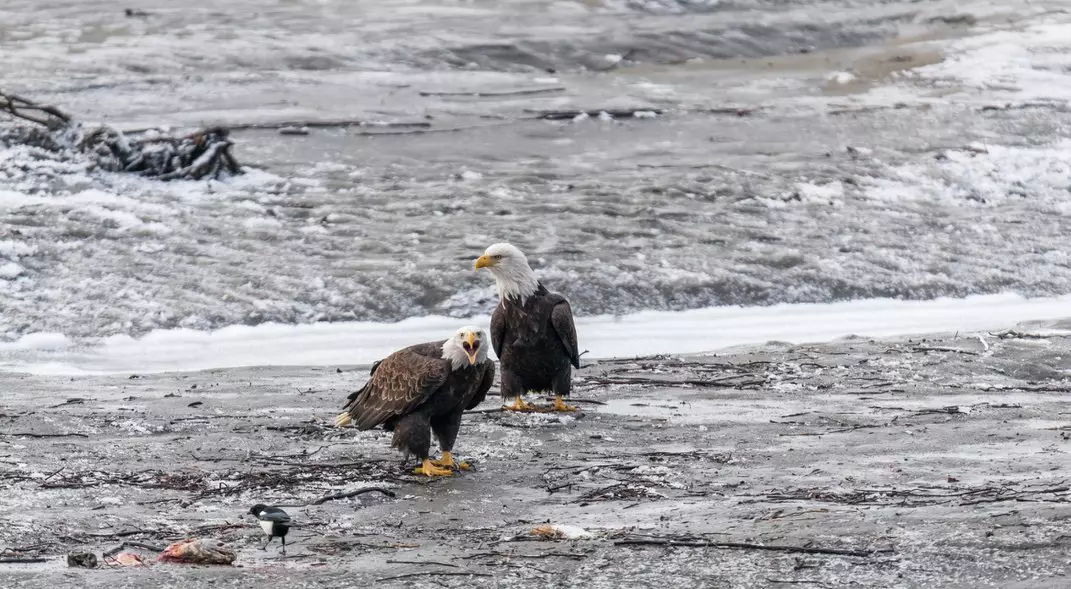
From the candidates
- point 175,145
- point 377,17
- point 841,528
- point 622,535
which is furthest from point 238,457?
point 377,17

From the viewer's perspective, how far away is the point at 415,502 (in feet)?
22.6

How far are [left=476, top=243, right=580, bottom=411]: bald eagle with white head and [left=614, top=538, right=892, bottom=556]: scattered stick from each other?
130 inches

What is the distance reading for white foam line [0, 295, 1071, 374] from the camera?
1118 cm

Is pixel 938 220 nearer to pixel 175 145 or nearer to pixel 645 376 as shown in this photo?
pixel 645 376

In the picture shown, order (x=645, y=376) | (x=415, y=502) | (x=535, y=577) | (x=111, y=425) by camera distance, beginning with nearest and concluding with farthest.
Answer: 1. (x=535, y=577)
2. (x=415, y=502)
3. (x=111, y=425)
4. (x=645, y=376)

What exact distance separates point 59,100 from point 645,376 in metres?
11.7

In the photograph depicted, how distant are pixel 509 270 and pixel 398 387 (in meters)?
1.86

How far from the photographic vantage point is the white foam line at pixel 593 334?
36.7 ft

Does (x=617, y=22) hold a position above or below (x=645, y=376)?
above

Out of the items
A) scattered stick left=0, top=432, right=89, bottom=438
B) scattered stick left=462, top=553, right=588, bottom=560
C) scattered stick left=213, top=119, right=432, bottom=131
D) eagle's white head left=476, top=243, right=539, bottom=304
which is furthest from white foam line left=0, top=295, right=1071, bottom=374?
scattered stick left=213, top=119, right=432, bottom=131

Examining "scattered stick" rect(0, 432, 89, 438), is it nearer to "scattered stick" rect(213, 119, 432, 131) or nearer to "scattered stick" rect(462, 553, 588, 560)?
"scattered stick" rect(462, 553, 588, 560)

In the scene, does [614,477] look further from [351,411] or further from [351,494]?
[351,411]

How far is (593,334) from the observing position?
12148mm

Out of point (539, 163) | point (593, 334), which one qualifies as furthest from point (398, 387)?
point (539, 163)
